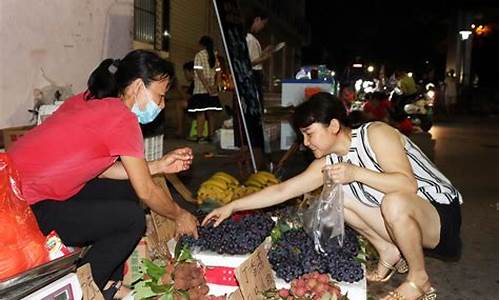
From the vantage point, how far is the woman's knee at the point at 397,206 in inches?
127

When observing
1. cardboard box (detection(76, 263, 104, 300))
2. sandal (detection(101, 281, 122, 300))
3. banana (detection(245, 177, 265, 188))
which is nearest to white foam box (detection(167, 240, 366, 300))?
sandal (detection(101, 281, 122, 300))

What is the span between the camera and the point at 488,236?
17.6ft

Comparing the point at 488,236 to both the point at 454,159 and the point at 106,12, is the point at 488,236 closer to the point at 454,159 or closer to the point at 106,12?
the point at 106,12

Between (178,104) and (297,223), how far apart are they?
8221 millimetres

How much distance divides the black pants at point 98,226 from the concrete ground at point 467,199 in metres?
1.68

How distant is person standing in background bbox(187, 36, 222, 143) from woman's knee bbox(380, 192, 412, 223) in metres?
6.73

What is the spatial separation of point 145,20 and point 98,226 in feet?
26.2

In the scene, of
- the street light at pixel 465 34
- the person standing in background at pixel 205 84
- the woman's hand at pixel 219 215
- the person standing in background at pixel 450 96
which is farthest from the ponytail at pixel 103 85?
the street light at pixel 465 34

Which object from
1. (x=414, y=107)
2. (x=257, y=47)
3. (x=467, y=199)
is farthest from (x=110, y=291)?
(x=414, y=107)

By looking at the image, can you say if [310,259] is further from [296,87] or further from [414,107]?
[414,107]

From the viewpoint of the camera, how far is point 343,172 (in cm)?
323

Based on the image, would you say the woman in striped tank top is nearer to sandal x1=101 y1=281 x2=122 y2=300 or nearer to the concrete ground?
the concrete ground

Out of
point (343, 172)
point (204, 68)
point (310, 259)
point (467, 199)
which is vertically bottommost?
point (467, 199)

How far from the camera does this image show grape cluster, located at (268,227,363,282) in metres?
3.13
